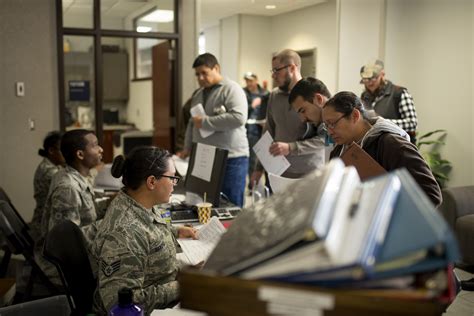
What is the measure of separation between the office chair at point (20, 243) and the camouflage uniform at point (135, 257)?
93 cm

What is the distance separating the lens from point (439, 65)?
4.99 metres

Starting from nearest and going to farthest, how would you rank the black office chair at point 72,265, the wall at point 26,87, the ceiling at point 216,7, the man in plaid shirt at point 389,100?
the black office chair at point 72,265 → the man in plaid shirt at point 389,100 → the wall at point 26,87 → the ceiling at point 216,7

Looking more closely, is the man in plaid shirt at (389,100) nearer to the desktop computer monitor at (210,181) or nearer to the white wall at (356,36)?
the white wall at (356,36)

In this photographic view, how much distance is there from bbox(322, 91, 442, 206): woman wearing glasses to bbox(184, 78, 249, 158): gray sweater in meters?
1.53

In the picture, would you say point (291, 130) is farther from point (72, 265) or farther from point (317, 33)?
point (317, 33)

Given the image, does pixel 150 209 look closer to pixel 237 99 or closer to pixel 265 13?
pixel 237 99

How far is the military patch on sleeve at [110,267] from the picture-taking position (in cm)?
151

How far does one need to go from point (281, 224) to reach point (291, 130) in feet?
7.65

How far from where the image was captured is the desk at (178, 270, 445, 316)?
65 centimetres

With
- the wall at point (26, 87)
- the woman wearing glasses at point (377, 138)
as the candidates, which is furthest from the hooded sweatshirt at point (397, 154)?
the wall at point (26, 87)

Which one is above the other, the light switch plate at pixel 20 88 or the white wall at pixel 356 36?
the white wall at pixel 356 36

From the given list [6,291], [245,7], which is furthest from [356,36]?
[6,291]

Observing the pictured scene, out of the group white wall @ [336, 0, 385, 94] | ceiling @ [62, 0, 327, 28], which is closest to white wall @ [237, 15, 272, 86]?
ceiling @ [62, 0, 327, 28]

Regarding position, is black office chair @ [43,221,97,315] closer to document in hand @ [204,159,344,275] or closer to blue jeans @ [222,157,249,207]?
document in hand @ [204,159,344,275]
